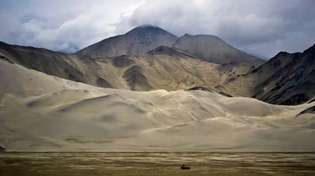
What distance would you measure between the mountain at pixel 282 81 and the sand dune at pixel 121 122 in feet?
170

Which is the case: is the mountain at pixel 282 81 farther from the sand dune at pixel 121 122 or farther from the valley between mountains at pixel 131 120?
the sand dune at pixel 121 122

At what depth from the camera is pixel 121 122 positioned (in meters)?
74.3

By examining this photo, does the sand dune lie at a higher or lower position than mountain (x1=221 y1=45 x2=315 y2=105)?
lower

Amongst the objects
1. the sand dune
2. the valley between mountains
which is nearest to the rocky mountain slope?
the valley between mountains

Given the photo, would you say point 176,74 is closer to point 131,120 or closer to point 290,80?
point 290,80

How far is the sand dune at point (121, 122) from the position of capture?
64.2 m

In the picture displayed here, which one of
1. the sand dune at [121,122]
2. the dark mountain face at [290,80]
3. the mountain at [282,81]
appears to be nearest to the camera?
the sand dune at [121,122]

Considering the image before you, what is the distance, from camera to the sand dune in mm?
64188

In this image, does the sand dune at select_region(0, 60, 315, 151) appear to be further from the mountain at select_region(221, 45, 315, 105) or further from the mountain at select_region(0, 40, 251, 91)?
the mountain at select_region(0, 40, 251, 91)

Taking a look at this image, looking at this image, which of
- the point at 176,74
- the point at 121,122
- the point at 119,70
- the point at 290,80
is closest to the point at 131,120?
the point at 121,122

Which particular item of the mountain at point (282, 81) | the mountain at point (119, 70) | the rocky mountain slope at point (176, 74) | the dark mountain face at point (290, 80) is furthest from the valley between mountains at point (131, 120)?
the mountain at point (119, 70)

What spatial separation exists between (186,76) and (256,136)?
119569mm

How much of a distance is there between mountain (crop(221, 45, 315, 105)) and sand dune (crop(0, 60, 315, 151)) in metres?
51.7

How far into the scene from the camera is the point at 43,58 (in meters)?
151
